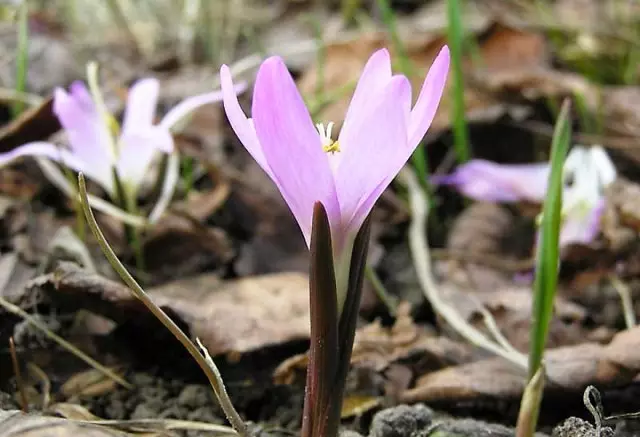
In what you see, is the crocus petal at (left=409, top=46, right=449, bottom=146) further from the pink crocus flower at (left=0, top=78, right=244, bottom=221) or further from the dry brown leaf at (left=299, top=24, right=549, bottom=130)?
the dry brown leaf at (left=299, top=24, right=549, bottom=130)

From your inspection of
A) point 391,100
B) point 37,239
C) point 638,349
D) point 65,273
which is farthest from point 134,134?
point 638,349

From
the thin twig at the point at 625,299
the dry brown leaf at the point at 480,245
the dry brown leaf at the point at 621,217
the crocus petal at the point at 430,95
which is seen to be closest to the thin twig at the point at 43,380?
the crocus petal at the point at 430,95

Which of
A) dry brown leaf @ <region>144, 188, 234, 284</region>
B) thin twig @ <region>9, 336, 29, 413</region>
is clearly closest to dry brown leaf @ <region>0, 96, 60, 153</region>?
dry brown leaf @ <region>144, 188, 234, 284</region>

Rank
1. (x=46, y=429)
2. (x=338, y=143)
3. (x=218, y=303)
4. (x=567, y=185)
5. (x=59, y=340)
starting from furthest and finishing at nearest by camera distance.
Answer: (x=567, y=185) < (x=218, y=303) < (x=59, y=340) < (x=338, y=143) < (x=46, y=429)

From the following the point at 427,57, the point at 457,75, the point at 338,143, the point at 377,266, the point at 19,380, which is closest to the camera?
the point at 338,143

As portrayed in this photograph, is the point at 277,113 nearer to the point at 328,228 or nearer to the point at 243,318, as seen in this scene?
the point at 328,228

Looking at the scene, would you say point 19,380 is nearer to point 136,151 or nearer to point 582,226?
point 136,151

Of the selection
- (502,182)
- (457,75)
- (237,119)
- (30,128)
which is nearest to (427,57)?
(457,75)
